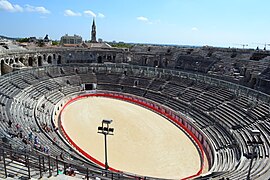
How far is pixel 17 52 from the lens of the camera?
159 feet

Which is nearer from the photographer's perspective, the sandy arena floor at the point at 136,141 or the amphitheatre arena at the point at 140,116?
the amphitheatre arena at the point at 140,116

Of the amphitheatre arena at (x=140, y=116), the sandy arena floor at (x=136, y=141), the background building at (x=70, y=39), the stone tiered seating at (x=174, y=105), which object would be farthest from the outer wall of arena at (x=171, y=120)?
the background building at (x=70, y=39)

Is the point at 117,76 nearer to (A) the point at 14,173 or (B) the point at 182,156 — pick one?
(B) the point at 182,156

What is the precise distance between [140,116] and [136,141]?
29.5ft

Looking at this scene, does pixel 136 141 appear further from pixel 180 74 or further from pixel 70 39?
→ pixel 70 39

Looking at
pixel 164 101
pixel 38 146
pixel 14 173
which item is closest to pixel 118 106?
pixel 164 101

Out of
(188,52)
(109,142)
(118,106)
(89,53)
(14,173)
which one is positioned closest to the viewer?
(14,173)

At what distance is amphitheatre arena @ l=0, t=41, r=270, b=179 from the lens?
1772 cm

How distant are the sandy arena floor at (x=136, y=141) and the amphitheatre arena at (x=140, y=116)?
4.6 inches

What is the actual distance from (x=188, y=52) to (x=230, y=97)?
2583cm

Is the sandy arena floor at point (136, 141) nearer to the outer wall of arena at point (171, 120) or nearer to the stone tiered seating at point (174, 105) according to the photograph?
the outer wall of arena at point (171, 120)

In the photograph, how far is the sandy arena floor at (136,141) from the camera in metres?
22.6

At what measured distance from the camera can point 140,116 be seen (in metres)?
36.5

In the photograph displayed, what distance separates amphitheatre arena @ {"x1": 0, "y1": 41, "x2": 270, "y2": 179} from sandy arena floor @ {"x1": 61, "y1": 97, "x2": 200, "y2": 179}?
0.12 metres
